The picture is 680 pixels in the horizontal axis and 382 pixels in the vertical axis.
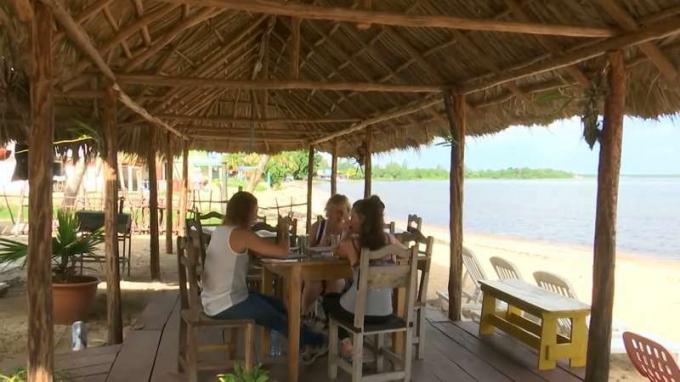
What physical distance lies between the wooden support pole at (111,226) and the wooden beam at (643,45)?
385 cm

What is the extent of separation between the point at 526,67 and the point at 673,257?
15549 millimetres

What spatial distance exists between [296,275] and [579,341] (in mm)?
2044

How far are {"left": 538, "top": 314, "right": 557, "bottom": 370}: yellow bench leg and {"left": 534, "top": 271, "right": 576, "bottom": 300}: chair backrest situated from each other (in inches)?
39.7

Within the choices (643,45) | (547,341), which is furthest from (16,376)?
(643,45)

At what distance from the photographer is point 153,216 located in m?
7.88

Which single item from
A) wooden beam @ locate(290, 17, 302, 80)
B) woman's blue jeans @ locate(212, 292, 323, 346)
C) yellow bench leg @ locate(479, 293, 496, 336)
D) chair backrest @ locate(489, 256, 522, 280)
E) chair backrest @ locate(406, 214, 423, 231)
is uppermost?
wooden beam @ locate(290, 17, 302, 80)

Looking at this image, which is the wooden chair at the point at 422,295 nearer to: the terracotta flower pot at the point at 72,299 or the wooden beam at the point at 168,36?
the wooden beam at the point at 168,36

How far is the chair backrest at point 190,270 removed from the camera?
10.3 feet

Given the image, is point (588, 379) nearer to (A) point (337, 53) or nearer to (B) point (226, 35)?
(A) point (337, 53)

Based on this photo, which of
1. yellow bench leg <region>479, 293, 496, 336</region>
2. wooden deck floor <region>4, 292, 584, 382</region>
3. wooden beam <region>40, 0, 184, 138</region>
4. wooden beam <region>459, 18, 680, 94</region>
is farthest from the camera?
yellow bench leg <region>479, 293, 496, 336</region>

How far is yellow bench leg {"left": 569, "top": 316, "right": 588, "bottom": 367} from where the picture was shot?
3910 millimetres

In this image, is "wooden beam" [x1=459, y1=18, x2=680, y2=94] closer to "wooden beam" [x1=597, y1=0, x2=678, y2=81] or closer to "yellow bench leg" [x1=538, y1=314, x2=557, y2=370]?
"wooden beam" [x1=597, y1=0, x2=678, y2=81]

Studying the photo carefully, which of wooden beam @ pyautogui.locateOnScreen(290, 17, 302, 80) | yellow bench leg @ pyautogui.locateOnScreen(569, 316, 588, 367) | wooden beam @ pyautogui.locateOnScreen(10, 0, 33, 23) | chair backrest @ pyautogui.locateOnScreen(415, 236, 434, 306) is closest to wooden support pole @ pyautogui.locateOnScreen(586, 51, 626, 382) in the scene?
yellow bench leg @ pyautogui.locateOnScreen(569, 316, 588, 367)

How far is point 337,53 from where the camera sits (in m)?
7.03
